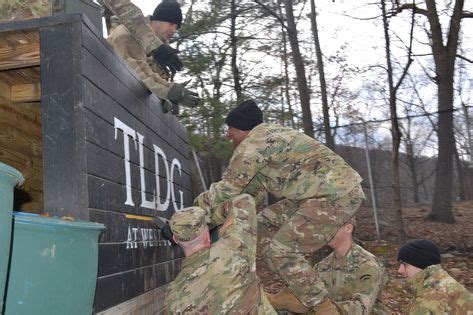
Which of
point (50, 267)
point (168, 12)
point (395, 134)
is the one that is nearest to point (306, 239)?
point (50, 267)

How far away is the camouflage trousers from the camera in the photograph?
3.18m

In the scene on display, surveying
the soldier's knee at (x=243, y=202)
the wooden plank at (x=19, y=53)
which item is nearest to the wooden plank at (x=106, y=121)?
the wooden plank at (x=19, y=53)

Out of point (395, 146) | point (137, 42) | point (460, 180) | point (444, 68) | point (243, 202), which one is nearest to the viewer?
point (243, 202)

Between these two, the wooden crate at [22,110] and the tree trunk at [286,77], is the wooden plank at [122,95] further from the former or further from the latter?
the tree trunk at [286,77]

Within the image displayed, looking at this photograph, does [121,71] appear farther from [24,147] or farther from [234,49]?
[234,49]

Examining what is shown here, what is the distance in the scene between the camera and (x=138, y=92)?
12.8 feet

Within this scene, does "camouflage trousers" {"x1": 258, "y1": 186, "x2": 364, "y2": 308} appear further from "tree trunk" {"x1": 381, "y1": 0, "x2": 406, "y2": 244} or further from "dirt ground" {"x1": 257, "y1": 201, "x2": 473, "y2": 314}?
"tree trunk" {"x1": 381, "y1": 0, "x2": 406, "y2": 244}

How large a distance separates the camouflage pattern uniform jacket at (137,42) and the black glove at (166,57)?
47 mm

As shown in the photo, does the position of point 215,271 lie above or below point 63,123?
below

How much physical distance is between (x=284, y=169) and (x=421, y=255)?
3.98ft

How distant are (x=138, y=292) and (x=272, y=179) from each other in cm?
128

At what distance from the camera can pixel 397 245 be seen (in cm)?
1010

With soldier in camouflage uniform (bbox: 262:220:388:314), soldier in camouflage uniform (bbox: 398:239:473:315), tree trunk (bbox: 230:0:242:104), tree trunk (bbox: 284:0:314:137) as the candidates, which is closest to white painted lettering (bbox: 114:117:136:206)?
soldier in camouflage uniform (bbox: 262:220:388:314)

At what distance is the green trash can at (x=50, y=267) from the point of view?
1.90 m
